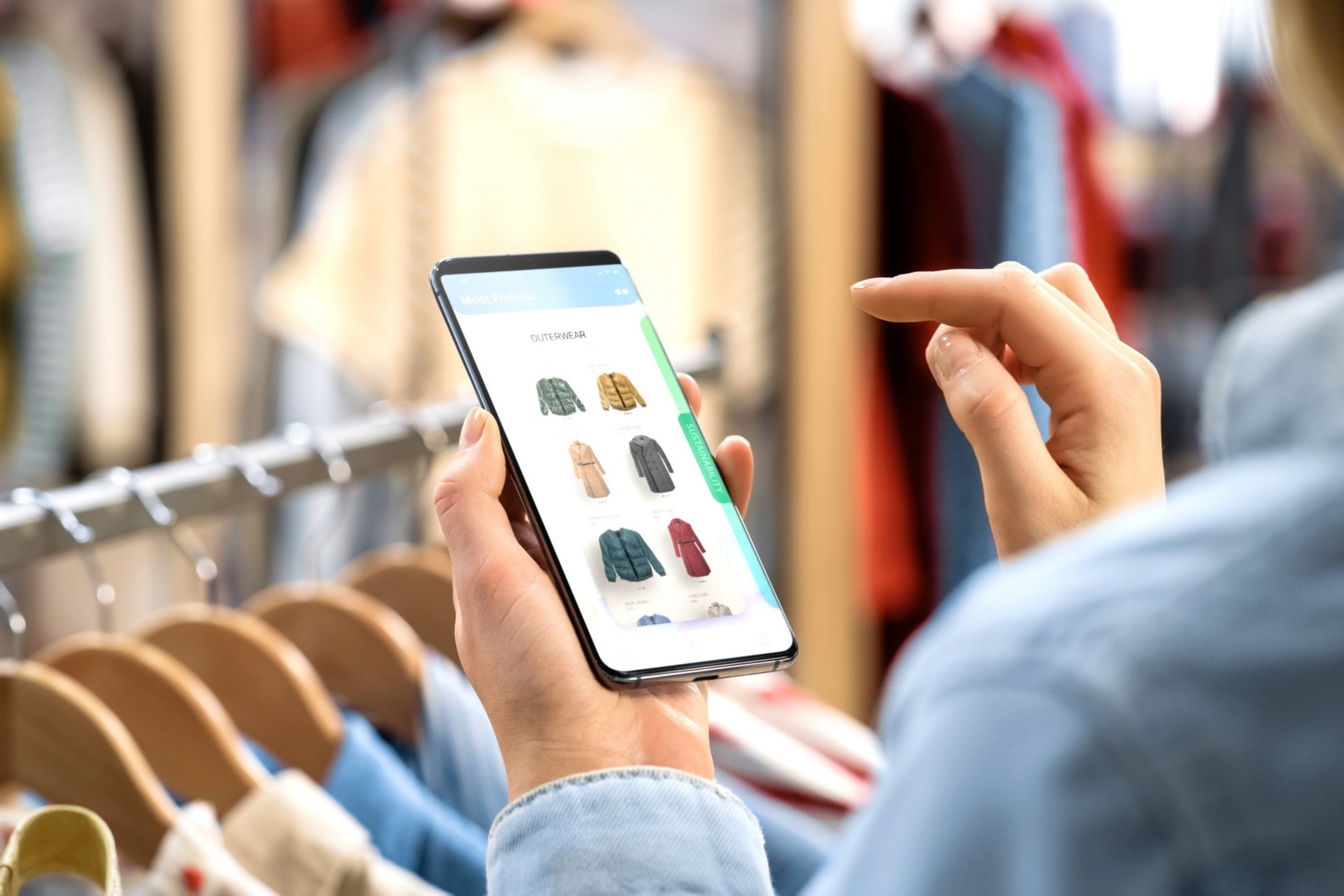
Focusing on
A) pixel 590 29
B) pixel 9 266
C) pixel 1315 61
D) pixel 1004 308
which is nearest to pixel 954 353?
pixel 1004 308

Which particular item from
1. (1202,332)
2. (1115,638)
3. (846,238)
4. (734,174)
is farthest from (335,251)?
(1115,638)

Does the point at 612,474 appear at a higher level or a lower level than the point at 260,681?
higher

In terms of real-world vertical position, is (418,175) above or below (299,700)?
above

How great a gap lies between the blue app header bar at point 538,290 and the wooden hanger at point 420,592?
0.89 ft

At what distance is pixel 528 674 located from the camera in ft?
1.36

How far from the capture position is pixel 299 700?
2.07ft

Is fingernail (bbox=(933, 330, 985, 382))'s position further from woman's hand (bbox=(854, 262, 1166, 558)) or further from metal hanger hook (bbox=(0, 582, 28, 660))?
metal hanger hook (bbox=(0, 582, 28, 660))

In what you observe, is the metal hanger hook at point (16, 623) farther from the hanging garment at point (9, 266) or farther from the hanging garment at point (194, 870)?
the hanging garment at point (9, 266)

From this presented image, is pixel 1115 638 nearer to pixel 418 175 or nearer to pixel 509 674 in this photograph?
pixel 509 674

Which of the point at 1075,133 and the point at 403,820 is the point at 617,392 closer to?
the point at 403,820

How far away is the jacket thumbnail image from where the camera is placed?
1.65 feet

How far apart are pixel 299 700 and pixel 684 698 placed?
253mm

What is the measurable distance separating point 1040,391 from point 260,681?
398 mm

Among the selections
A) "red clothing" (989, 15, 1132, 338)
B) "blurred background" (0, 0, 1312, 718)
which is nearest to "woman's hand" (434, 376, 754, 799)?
"blurred background" (0, 0, 1312, 718)
